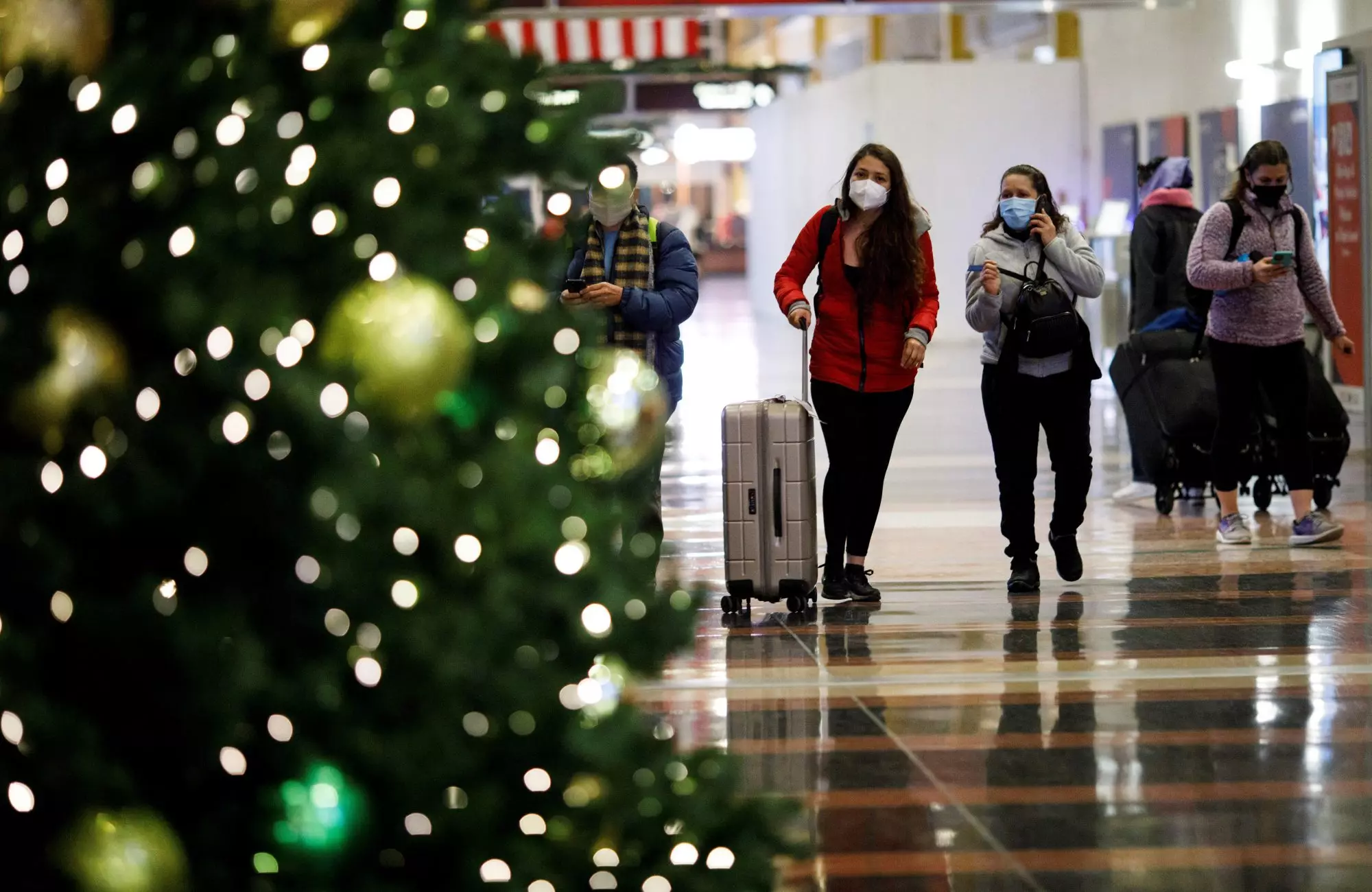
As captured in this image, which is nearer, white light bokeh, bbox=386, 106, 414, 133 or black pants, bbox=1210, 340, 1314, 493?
white light bokeh, bbox=386, 106, 414, 133

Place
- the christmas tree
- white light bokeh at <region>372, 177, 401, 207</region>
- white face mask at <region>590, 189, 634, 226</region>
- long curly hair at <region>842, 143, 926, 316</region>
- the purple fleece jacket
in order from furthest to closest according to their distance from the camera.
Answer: the purple fleece jacket → long curly hair at <region>842, 143, 926, 316</region> → white face mask at <region>590, 189, 634, 226</region> → white light bokeh at <region>372, 177, 401, 207</region> → the christmas tree

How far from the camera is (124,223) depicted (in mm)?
2506

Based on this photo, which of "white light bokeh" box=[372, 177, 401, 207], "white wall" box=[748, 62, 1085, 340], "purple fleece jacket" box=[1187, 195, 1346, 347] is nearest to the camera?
"white light bokeh" box=[372, 177, 401, 207]

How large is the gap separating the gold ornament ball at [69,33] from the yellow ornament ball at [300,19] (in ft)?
0.81

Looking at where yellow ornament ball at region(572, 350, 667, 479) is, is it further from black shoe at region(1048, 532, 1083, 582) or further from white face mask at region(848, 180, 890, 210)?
black shoe at region(1048, 532, 1083, 582)

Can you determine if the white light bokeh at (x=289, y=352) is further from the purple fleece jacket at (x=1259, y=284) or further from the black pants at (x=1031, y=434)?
the purple fleece jacket at (x=1259, y=284)

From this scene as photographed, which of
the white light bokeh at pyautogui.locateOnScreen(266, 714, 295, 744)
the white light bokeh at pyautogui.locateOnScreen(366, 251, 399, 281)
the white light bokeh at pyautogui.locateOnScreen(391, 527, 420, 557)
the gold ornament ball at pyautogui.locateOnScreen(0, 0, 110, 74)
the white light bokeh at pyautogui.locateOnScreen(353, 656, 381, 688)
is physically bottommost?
the white light bokeh at pyautogui.locateOnScreen(266, 714, 295, 744)

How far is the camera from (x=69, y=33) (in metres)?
2.57

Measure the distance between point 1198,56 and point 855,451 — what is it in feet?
38.5

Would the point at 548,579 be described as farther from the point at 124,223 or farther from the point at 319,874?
the point at 124,223

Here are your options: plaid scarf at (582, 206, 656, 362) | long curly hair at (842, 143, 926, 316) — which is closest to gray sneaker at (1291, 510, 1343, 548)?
long curly hair at (842, 143, 926, 316)

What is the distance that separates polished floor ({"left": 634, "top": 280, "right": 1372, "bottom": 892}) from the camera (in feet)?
13.0

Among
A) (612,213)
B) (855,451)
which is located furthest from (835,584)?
(612,213)

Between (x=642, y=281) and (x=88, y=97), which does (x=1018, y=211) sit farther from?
(x=88, y=97)
